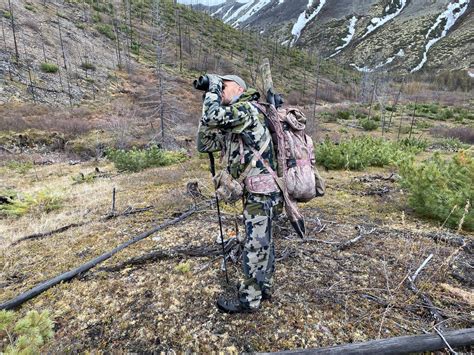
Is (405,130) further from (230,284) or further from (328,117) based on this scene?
(230,284)

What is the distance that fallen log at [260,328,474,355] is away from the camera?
213 centimetres

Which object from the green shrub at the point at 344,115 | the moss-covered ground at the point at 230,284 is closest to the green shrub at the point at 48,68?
the moss-covered ground at the point at 230,284

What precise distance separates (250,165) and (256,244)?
66 centimetres

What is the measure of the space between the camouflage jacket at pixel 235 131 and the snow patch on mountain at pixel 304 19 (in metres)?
144

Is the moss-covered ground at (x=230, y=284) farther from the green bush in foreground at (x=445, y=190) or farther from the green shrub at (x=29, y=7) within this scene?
the green shrub at (x=29, y=7)

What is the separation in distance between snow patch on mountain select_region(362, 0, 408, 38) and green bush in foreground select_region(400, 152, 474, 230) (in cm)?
12984

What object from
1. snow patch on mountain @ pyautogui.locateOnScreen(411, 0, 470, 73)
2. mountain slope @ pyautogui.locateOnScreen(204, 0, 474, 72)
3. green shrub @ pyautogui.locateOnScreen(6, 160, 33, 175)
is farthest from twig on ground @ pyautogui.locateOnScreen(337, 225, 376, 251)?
snow patch on mountain @ pyautogui.locateOnScreen(411, 0, 470, 73)

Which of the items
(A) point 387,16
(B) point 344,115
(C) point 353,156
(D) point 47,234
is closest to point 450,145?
(C) point 353,156

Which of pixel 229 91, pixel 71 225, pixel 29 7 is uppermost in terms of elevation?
pixel 29 7

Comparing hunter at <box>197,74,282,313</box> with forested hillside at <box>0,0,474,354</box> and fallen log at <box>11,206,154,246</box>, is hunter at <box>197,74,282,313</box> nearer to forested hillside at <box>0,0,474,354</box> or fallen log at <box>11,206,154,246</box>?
forested hillside at <box>0,0,474,354</box>

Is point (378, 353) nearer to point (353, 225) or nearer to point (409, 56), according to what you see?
point (353, 225)

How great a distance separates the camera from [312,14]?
149 meters

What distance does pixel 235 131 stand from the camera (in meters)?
2.39

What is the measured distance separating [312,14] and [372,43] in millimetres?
56063
